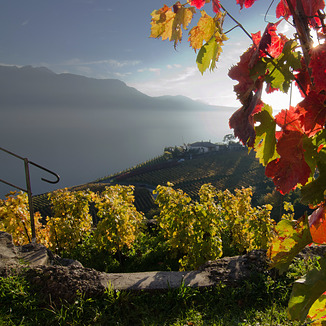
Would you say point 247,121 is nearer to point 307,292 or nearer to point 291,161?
point 291,161

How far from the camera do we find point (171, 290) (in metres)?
2.54

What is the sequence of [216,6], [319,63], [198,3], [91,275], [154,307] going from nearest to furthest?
[319,63], [216,6], [198,3], [154,307], [91,275]

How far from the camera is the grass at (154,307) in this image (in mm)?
2148

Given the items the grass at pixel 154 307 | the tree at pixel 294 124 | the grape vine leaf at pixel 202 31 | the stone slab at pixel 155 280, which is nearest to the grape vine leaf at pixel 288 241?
the tree at pixel 294 124

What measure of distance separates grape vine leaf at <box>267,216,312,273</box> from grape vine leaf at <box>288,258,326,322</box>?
3.1 inches

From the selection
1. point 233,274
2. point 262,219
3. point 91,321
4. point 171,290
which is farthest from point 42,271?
point 262,219

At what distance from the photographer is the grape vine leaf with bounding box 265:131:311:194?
67 centimetres

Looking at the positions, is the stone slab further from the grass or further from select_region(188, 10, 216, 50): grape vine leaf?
select_region(188, 10, 216, 50): grape vine leaf

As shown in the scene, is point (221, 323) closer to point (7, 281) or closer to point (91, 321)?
point (91, 321)

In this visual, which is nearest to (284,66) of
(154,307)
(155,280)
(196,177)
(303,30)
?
(303,30)

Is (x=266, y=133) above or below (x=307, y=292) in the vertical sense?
above

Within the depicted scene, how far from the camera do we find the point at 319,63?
554 mm

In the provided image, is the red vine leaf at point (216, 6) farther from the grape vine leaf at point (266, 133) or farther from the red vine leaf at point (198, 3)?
the grape vine leaf at point (266, 133)

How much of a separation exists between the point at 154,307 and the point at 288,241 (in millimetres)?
2082
